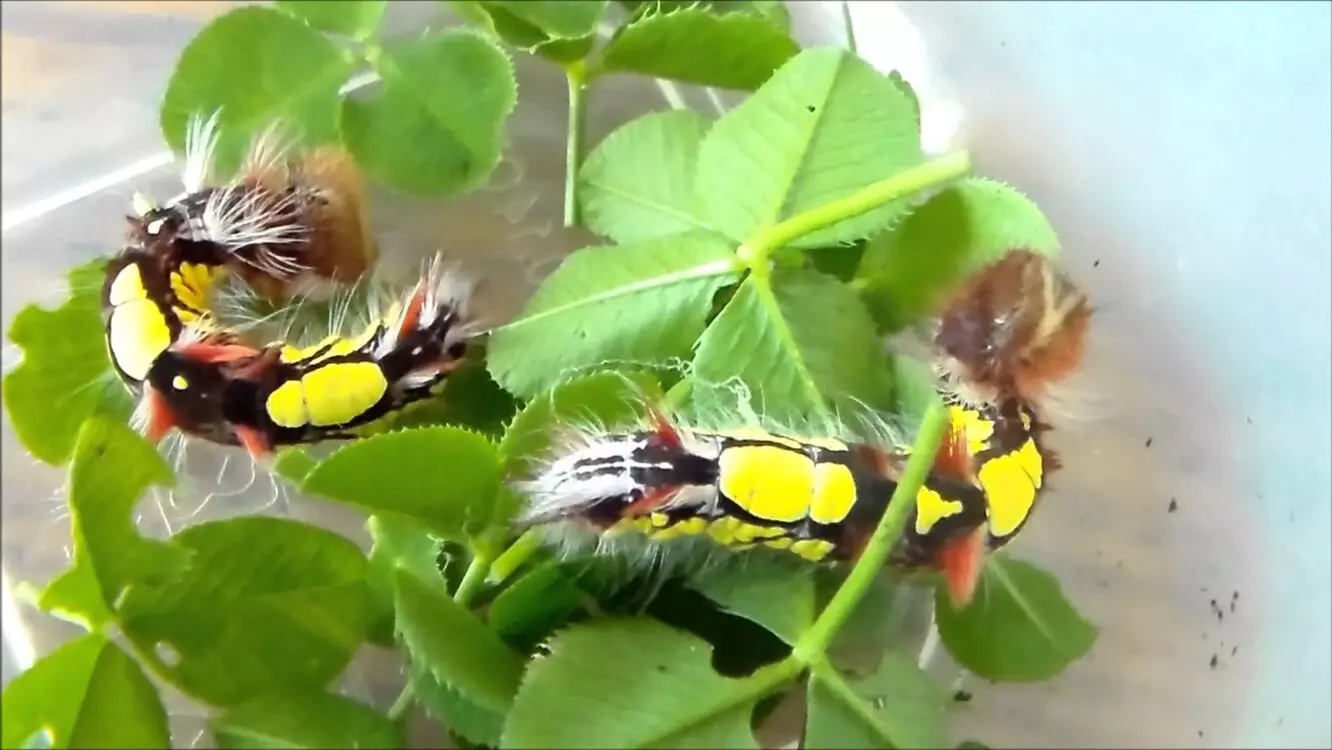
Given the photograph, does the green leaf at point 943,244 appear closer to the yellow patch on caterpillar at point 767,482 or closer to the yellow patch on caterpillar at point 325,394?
the yellow patch on caterpillar at point 767,482

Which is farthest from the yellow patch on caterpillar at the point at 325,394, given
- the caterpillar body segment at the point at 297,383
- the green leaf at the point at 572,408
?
the green leaf at the point at 572,408

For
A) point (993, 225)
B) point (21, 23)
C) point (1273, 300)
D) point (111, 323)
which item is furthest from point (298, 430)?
point (1273, 300)

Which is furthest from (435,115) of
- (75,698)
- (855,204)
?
(75,698)

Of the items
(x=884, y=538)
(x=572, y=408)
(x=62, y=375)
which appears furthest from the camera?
(x=62, y=375)

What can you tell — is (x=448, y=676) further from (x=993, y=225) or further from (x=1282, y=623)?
(x=1282, y=623)

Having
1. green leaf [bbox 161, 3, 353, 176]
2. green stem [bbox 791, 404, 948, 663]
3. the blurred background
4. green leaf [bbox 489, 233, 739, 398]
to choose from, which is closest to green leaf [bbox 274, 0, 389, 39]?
green leaf [bbox 161, 3, 353, 176]

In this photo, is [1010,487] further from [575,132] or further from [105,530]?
[105,530]

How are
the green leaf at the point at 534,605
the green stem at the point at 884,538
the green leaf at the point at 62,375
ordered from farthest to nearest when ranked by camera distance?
the green leaf at the point at 62,375, the green leaf at the point at 534,605, the green stem at the point at 884,538
